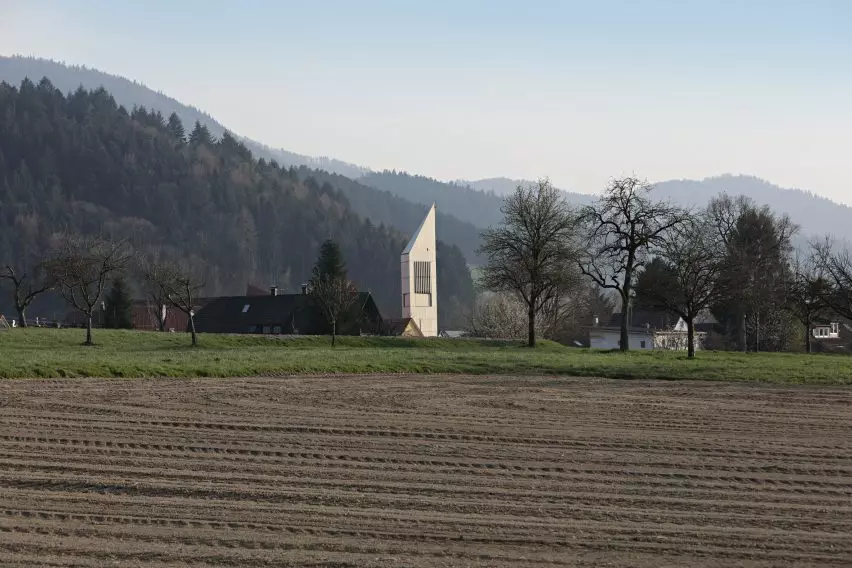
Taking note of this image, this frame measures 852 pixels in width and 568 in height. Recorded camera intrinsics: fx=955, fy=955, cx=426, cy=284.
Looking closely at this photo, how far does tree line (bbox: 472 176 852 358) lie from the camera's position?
149 feet

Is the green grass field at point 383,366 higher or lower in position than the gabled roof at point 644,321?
lower

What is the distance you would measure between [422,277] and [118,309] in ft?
81.8

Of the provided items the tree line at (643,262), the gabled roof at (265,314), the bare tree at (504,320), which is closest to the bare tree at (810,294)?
the tree line at (643,262)

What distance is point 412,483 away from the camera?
1171cm

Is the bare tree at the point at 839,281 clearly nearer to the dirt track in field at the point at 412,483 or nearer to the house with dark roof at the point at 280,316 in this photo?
the dirt track in field at the point at 412,483

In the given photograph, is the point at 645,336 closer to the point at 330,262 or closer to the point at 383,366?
the point at 330,262

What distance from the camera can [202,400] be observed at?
20234mm

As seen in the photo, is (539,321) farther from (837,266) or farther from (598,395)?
(598,395)

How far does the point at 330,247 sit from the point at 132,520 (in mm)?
67101

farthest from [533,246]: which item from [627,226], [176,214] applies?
[176,214]

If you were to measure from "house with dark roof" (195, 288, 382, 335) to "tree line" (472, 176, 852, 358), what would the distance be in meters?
18.3

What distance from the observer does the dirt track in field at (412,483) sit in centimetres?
898

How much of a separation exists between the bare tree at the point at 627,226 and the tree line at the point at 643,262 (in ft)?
0.18

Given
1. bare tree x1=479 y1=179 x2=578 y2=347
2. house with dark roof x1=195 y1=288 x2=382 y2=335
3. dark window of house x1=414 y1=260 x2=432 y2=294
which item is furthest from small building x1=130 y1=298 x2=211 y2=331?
bare tree x1=479 y1=179 x2=578 y2=347
